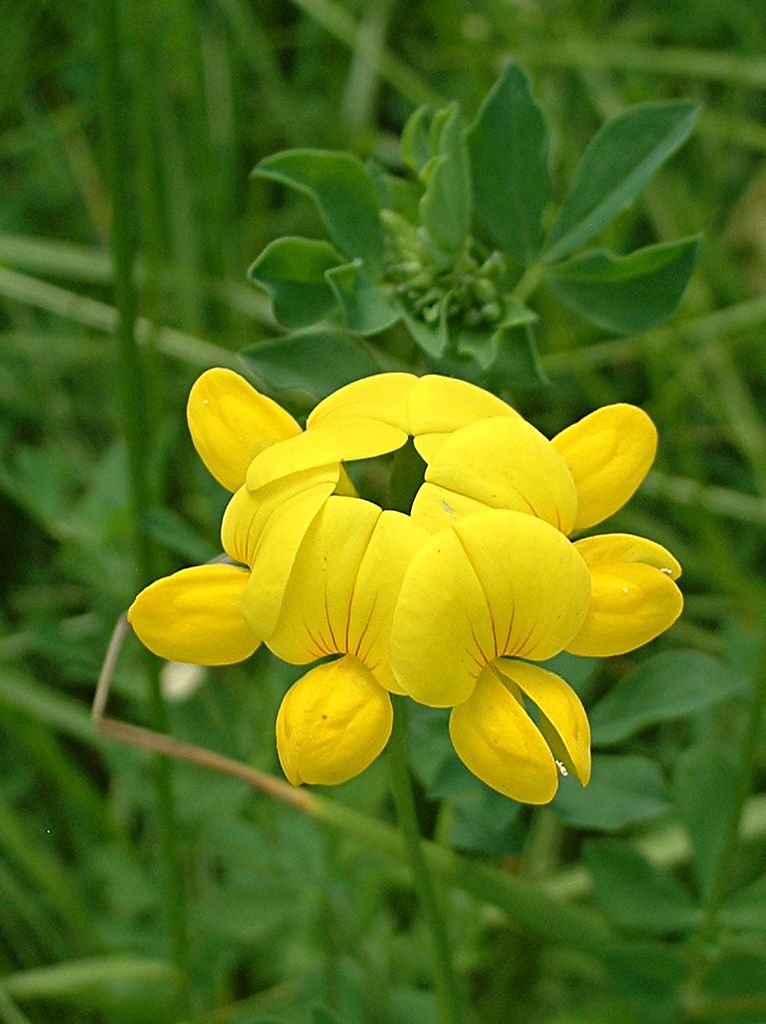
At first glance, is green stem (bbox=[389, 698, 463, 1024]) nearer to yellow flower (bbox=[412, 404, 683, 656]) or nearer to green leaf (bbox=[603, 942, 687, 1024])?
yellow flower (bbox=[412, 404, 683, 656])

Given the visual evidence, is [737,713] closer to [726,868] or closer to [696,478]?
[696,478]

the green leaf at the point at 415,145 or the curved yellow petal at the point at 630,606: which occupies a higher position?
the green leaf at the point at 415,145

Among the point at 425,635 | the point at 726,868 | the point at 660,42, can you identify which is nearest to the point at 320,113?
the point at 660,42

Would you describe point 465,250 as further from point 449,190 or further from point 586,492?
point 586,492

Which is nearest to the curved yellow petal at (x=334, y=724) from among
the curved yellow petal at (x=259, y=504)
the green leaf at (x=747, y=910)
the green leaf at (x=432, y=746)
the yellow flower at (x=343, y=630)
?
the yellow flower at (x=343, y=630)

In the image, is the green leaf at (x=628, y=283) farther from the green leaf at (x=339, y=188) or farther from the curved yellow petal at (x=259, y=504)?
the curved yellow petal at (x=259, y=504)

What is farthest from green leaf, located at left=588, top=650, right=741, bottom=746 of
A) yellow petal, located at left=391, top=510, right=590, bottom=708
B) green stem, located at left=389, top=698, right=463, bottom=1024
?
yellow petal, located at left=391, top=510, right=590, bottom=708
